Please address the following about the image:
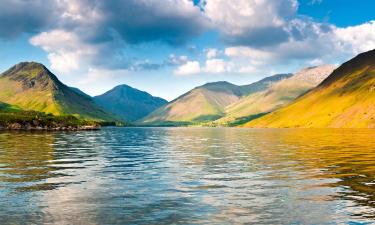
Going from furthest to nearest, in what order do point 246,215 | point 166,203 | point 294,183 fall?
point 294,183 < point 166,203 < point 246,215

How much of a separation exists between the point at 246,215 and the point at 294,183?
14.7m

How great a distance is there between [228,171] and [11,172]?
2576 centimetres

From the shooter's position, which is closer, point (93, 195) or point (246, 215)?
point (246, 215)

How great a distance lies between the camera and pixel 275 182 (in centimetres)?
3981

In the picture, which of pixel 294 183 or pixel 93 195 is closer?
pixel 93 195

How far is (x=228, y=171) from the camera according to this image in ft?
162

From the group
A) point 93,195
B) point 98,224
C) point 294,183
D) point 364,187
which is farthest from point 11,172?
point 364,187

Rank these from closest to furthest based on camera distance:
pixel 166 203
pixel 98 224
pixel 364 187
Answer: pixel 98 224 → pixel 166 203 → pixel 364 187

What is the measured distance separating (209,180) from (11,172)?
23564mm

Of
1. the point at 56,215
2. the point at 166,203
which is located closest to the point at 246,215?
the point at 166,203

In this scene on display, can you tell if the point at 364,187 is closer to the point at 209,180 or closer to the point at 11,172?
the point at 209,180

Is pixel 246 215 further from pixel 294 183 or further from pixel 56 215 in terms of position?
pixel 294 183

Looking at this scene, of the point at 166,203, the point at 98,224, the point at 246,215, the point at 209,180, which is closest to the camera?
the point at 98,224

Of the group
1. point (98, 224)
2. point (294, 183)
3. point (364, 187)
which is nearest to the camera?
point (98, 224)
